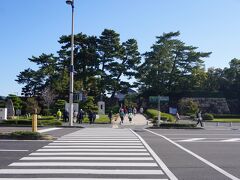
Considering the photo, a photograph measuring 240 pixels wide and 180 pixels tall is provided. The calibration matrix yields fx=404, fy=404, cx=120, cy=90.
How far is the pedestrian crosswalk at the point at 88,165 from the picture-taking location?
9562 mm

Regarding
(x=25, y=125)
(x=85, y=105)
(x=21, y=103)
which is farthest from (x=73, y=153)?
(x=21, y=103)

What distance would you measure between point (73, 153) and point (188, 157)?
152 inches

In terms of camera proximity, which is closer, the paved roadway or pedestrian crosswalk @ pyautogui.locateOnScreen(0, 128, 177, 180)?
pedestrian crosswalk @ pyautogui.locateOnScreen(0, 128, 177, 180)

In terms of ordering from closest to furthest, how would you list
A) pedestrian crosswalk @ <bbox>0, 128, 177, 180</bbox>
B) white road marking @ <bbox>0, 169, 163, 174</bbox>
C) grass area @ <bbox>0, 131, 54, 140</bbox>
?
pedestrian crosswalk @ <bbox>0, 128, 177, 180</bbox> → white road marking @ <bbox>0, 169, 163, 174</bbox> → grass area @ <bbox>0, 131, 54, 140</bbox>

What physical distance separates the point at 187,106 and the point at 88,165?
5372 cm

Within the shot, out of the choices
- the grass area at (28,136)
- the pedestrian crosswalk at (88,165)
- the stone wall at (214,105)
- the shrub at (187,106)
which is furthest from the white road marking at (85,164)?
the stone wall at (214,105)

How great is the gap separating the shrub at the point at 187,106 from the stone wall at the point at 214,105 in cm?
515

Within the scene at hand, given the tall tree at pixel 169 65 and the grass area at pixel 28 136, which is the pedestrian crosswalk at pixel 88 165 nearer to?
the grass area at pixel 28 136

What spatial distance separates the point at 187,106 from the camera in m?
63.6

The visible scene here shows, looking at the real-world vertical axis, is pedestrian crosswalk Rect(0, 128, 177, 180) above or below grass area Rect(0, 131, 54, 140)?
below

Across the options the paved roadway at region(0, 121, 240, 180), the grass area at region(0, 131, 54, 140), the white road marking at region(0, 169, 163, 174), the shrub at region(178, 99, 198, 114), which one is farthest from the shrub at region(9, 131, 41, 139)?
the shrub at region(178, 99, 198, 114)

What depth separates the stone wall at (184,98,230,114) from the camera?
227ft

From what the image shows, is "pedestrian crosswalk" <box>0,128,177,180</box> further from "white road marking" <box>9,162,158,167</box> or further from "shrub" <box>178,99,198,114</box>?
"shrub" <box>178,99,198,114</box>

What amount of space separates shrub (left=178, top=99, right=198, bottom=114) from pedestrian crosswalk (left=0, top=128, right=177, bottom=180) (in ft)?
157
